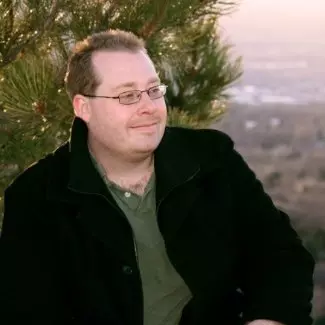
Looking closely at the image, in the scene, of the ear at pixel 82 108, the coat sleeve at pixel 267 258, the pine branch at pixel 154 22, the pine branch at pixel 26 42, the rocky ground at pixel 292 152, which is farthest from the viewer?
the rocky ground at pixel 292 152

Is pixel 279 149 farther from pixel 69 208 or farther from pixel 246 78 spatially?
pixel 69 208

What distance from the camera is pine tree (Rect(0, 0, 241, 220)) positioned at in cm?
198

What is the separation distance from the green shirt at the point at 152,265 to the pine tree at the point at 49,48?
28.7 inches

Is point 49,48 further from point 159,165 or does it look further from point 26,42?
point 159,165

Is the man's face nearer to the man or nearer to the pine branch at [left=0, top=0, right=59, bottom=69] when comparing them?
the man

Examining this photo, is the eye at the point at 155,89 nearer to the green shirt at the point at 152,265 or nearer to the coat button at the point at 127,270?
the green shirt at the point at 152,265

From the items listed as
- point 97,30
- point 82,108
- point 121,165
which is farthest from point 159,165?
point 97,30

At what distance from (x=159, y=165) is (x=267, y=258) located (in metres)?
0.26

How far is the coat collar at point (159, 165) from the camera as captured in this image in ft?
4.28

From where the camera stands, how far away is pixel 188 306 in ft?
4.30

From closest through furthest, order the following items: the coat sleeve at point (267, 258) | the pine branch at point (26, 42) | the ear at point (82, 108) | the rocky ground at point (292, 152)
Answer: the coat sleeve at point (267, 258)
the ear at point (82, 108)
the pine branch at point (26, 42)
the rocky ground at point (292, 152)

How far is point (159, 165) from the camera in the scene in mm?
1355

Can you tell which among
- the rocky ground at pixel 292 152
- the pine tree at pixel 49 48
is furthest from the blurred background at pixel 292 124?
the pine tree at pixel 49 48

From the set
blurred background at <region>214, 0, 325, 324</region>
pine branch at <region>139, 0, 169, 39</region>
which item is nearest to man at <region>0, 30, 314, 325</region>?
pine branch at <region>139, 0, 169, 39</region>
